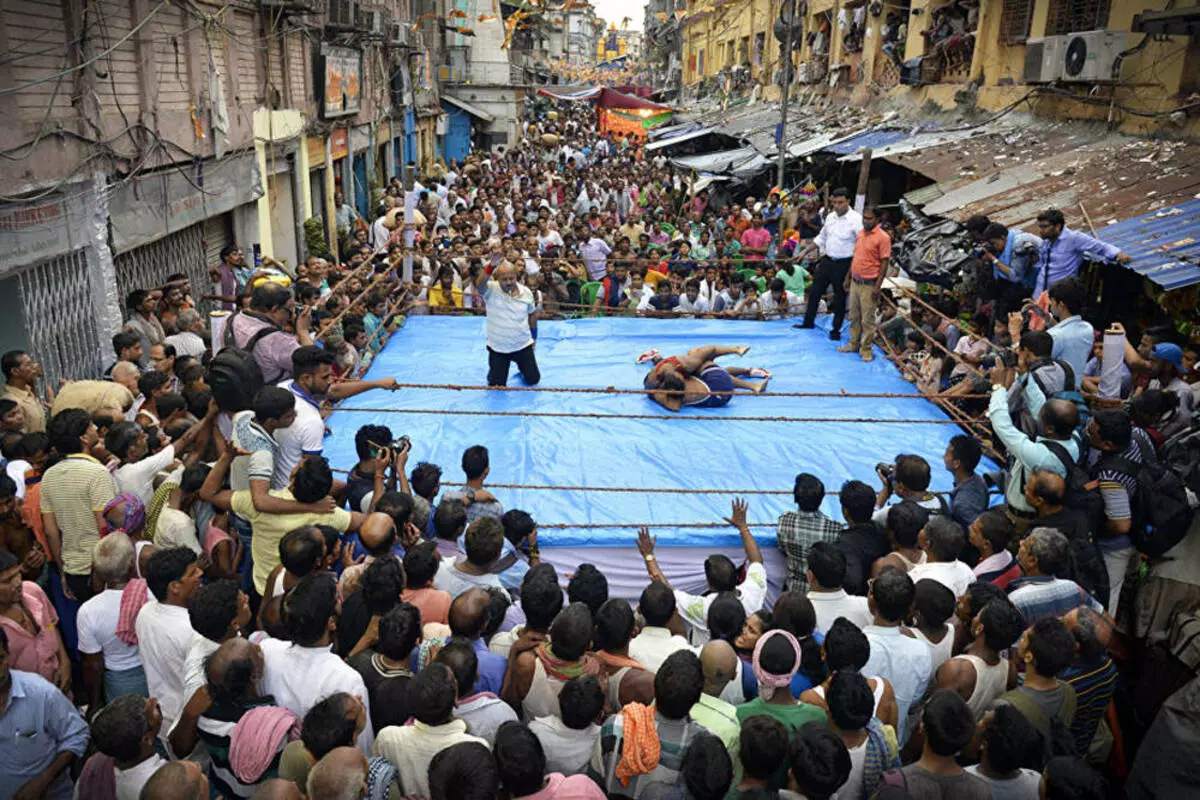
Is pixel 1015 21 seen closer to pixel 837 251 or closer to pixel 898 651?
pixel 837 251

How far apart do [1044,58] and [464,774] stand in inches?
480

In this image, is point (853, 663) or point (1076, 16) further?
point (1076, 16)

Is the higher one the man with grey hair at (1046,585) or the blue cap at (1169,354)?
the blue cap at (1169,354)

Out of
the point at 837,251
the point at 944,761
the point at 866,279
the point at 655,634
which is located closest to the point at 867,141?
the point at 837,251

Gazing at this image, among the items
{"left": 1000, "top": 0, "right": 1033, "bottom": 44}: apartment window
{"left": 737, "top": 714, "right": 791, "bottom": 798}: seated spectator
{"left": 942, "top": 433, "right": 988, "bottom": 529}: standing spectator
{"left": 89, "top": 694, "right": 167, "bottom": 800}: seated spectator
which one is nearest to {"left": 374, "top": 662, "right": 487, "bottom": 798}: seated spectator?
{"left": 89, "top": 694, "right": 167, "bottom": 800}: seated spectator

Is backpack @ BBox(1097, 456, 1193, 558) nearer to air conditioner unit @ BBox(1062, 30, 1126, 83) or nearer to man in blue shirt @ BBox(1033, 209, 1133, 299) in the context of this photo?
man in blue shirt @ BBox(1033, 209, 1133, 299)

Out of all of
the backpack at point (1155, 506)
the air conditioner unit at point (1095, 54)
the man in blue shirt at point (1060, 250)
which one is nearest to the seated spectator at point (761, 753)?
the backpack at point (1155, 506)

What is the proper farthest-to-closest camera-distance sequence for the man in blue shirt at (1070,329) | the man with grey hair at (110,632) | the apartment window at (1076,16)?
the apartment window at (1076,16)
the man in blue shirt at (1070,329)
the man with grey hair at (110,632)

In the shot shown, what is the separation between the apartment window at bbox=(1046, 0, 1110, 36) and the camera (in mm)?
11156

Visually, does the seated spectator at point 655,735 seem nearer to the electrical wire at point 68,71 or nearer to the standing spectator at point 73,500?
the standing spectator at point 73,500

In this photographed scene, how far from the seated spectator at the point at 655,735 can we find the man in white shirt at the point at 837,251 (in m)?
6.70

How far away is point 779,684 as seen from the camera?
3.19 m

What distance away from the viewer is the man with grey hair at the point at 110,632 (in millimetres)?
3723

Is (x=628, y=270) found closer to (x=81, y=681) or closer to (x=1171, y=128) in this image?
(x=1171, y=128)
